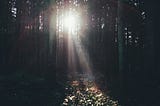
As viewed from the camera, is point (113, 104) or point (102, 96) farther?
point (102, 96)

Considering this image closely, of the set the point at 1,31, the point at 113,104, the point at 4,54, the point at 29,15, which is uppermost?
the point at 29,15

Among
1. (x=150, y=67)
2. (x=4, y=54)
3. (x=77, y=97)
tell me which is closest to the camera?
(x=77, y=97)

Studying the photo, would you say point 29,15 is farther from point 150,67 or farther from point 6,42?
point 150,67

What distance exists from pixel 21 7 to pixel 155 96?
890 inches

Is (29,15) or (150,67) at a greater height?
(29,15)

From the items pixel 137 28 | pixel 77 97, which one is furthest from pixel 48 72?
pixel 137 28

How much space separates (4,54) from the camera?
86.3 ft

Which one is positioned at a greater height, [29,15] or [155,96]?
[29,15]

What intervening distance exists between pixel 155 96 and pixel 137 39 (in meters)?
14.3

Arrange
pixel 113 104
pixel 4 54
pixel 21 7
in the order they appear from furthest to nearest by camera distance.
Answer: pixel 21 7 → pixel 4 54 → pixel 113 104

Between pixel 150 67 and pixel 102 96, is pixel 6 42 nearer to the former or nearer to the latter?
pixel 150 67

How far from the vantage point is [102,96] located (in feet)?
47.2

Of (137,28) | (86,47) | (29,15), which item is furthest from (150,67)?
(86,47)

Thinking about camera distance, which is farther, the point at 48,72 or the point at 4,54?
the point at 4,54
